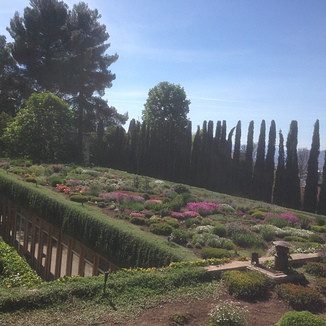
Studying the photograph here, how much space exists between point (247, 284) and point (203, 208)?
29.3 ft

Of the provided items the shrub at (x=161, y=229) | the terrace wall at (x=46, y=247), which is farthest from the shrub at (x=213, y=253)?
the terrace wall at (x=46, y=247)

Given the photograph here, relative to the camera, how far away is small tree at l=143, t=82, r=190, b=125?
4550 cm

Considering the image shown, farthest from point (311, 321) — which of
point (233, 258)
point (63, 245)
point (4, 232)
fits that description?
point (4, 232)

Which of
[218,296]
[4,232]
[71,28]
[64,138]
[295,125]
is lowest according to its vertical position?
[4,232]

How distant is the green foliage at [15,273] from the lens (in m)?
10.8

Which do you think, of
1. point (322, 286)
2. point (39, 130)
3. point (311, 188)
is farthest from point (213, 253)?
point (39, 130)

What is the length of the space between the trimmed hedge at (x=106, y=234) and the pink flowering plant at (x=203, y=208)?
14.5ft

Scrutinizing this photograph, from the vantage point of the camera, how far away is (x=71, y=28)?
37.4m

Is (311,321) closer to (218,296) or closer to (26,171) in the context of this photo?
(218,296)

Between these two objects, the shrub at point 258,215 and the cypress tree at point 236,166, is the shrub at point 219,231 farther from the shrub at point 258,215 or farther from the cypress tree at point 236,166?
the cypress tree at point 236,166

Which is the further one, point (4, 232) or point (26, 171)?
point (26, 171)

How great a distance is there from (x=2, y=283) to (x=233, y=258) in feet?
20.6

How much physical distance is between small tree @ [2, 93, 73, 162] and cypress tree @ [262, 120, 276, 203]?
1749 cm

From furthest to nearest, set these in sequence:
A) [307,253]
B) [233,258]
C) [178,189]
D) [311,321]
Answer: [178,189]
[307,253]
[233,258]
[311,321]
